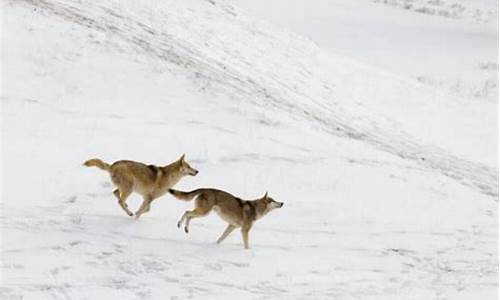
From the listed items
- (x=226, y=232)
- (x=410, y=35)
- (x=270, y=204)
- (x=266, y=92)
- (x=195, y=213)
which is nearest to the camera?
(x=195, y=213)

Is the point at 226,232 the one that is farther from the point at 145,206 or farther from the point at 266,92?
the point at 266,92

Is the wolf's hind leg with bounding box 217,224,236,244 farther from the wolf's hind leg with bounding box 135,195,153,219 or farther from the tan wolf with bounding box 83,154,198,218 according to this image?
the wolf's hind leg with bounding box 135,195,153,219

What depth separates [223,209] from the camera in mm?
10195

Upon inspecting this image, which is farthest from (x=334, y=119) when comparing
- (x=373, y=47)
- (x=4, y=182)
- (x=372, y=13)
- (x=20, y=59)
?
(x=372, y=13)

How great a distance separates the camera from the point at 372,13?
3575cm

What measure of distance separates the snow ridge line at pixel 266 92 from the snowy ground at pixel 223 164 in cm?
6

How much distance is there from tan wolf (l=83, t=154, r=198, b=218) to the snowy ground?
32 cm

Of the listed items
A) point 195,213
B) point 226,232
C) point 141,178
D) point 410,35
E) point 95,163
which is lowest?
point 226,232

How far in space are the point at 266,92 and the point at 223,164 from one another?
500cm

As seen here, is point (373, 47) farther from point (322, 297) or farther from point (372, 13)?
point (322, 297)

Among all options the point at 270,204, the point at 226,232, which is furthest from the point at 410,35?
the point at 226,232

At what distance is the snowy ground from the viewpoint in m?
9.53

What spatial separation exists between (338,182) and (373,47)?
16264 millimetres

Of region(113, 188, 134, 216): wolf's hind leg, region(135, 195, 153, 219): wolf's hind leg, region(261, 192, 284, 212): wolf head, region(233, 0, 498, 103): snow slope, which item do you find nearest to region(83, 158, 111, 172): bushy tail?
region(113, 188, 134, 216): wolf's hind leg
